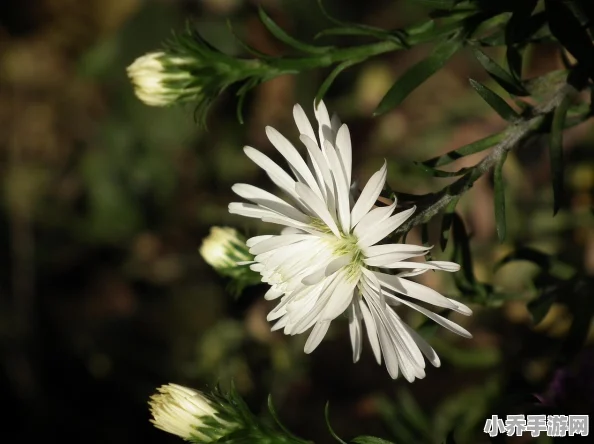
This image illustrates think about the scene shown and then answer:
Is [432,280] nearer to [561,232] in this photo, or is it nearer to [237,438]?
[561,232]

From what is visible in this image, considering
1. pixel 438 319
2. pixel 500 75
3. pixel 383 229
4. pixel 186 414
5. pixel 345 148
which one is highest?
pixel 500 75

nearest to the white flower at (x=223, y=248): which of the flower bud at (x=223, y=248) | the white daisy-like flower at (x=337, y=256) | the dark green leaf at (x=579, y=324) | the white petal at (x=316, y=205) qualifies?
the flower bud at (x=223, y=248)

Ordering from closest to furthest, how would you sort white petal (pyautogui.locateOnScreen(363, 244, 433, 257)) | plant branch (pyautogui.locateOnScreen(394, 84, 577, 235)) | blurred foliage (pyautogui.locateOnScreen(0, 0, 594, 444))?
white petal (pyautogui.locateOnScreen(363, 244, 433, 257)) → plant branch (pyautogui.locateOnScreen(394, 84, 577, 235)) → blurred foliage (pyautogui.locateOnScreen(0, 0, 594, 444))

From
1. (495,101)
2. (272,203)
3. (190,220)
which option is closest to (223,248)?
(272,203)

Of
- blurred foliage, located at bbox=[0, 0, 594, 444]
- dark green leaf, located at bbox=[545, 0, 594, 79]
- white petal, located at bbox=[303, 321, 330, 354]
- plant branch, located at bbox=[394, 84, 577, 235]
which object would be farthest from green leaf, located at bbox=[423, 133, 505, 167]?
blurred foliage, located at bbox=[0, 0, 594, 444]

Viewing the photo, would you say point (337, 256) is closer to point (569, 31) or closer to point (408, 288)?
point (408, 288)

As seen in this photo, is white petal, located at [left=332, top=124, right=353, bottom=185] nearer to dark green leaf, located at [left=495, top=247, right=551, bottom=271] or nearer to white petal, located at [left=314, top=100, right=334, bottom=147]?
white petal, located at [left=314, top=100, right=334, bottom=147]

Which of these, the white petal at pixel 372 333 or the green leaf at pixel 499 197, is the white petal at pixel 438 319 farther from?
the green leaf at pixel 499 197
